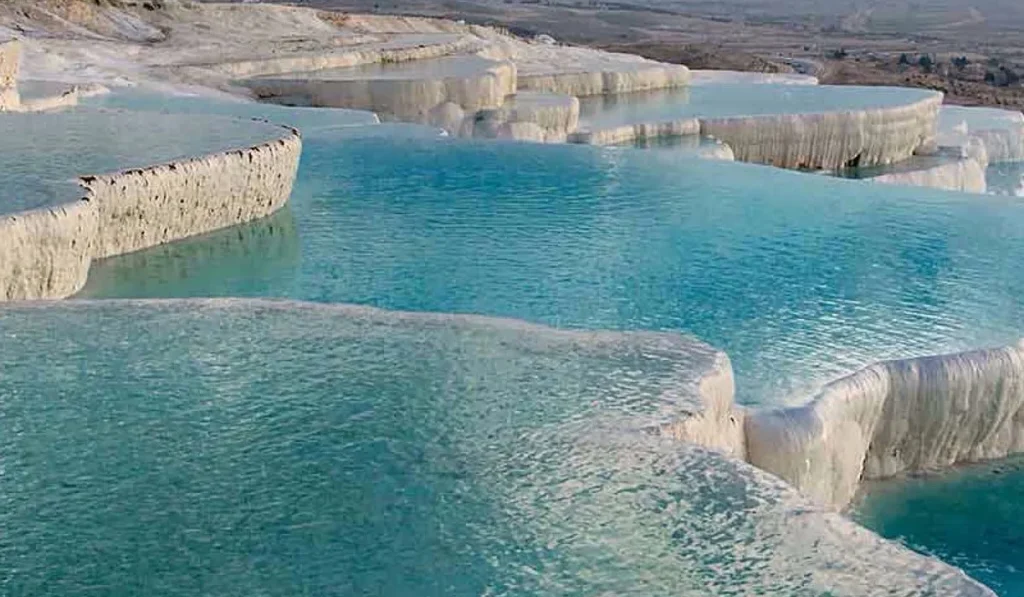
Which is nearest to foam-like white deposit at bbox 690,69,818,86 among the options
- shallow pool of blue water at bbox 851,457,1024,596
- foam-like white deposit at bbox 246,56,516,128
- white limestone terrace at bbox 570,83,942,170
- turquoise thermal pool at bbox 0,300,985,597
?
white limestone terrace at bbox 570,83,942,170

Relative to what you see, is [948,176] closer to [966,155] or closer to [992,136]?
[966,155]

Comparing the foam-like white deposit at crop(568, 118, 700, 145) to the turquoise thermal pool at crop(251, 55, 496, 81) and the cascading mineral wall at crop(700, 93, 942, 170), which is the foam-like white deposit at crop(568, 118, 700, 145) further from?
the turquoise thermal pool at crop(251, 55, 496, 81)

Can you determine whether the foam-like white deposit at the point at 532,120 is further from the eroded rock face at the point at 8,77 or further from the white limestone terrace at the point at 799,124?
the eroded rock face at the point at 8,77

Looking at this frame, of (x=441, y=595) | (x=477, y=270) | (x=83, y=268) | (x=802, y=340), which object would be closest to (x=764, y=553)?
(x=441, y=595)

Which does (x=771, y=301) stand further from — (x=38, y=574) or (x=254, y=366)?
(x=38, y=574)

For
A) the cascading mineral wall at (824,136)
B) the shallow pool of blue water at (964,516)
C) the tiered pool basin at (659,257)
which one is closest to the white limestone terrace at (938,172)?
the cascading mineral wall at (824,136)
